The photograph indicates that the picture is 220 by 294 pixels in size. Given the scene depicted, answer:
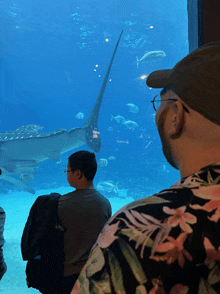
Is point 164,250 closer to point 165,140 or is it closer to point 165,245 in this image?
point 165,245

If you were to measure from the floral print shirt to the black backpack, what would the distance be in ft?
4.01

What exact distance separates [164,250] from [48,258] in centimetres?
141

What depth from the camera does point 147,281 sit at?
41 centimetres

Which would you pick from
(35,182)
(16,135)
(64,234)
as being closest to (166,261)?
(64,234)

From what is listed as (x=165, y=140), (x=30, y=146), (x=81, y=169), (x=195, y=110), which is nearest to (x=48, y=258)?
(x=81, y=169)

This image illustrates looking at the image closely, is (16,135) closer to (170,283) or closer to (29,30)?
(170,283)

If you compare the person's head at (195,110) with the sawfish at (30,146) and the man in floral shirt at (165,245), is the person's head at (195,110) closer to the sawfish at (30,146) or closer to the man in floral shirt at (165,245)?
the man in floral shirt at (165,245)

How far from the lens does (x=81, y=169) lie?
1931mm

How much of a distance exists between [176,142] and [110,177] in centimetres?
3169

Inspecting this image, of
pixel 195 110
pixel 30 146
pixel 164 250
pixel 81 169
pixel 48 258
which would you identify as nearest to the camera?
pixel 164 250

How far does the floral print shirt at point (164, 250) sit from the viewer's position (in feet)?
1.36

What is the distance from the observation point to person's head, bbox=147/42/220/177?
1.78ft

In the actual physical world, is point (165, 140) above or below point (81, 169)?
above

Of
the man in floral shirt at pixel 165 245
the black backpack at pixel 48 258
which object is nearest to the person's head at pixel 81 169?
the black backpack at pixel 48 258
